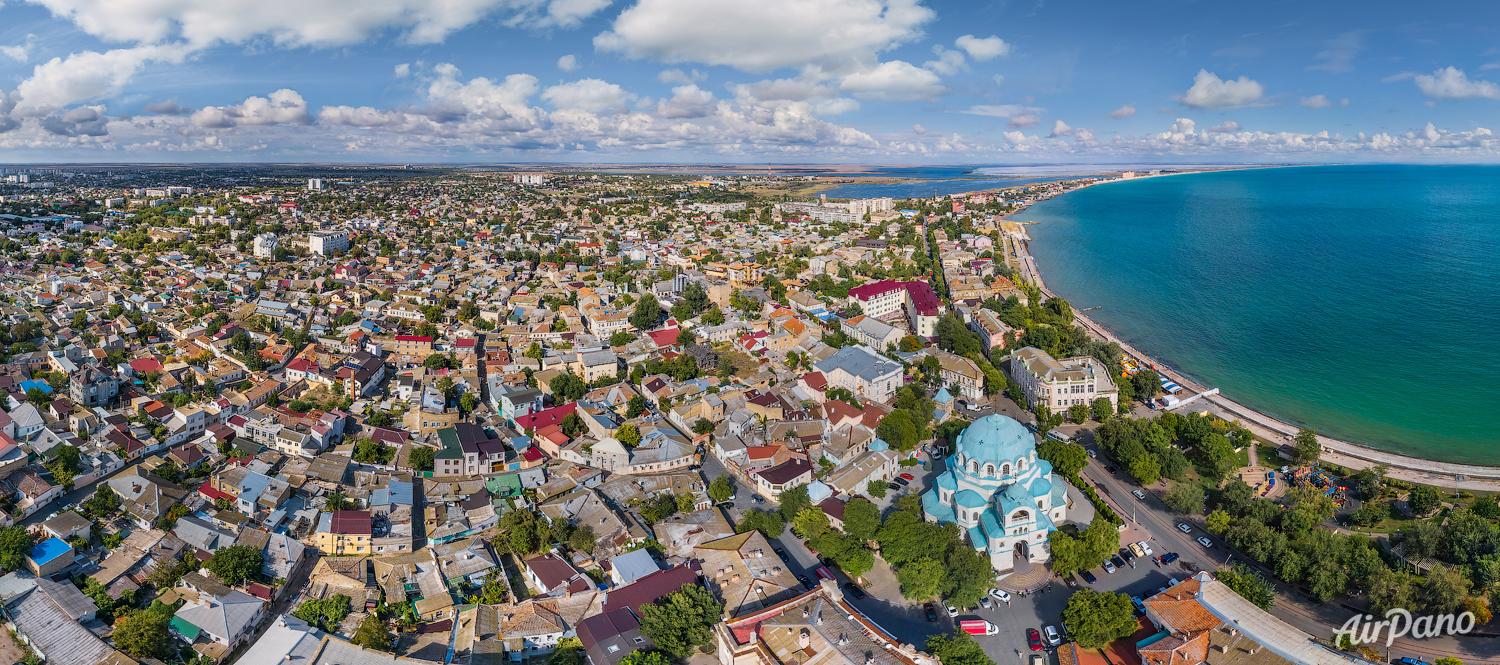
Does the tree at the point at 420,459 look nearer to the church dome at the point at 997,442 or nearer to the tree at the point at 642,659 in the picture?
the tree at the point at 642,659

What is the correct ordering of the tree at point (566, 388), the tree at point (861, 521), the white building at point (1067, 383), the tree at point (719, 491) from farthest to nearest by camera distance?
the tree at point (566, 388)
the white building at point (1067, 383)
the tree at point (719, 491)
the tree at point (861, 521)

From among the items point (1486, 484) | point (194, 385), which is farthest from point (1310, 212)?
point (194, 385)

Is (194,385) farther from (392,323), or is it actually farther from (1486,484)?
(1486,484)

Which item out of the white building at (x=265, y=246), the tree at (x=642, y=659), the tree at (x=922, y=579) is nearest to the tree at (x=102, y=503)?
the tree at (x=642, y=659)

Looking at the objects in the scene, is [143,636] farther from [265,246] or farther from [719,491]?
[265,246]

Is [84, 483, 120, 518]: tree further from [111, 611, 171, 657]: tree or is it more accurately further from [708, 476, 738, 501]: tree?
[708, 476, 738, 501]: tree

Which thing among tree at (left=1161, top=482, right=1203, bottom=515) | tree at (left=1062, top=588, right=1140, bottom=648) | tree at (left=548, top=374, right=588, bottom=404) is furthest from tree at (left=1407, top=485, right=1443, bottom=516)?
tree at (left=548, top=374, right=588, bottom=404)
